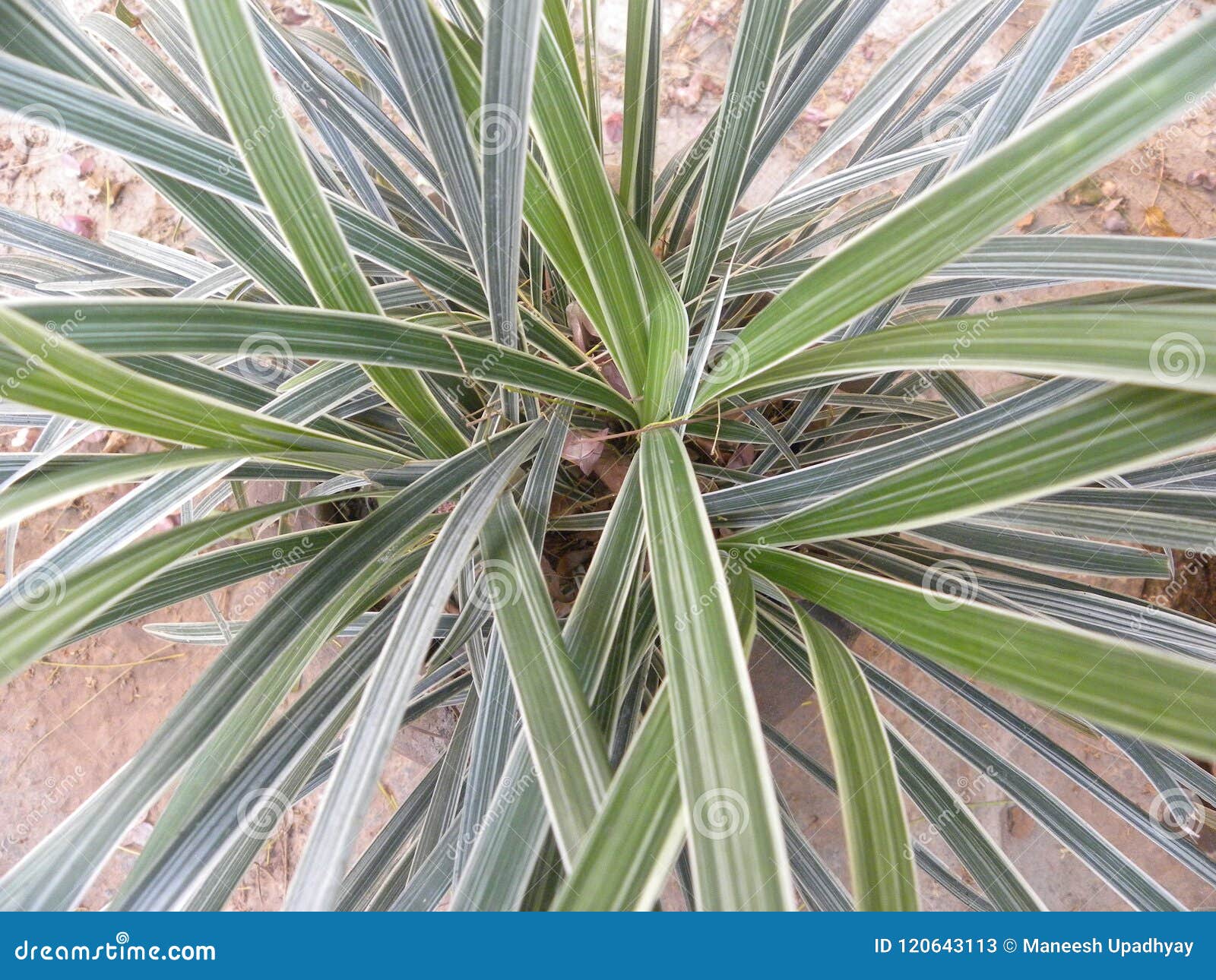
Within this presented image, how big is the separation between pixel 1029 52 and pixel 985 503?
0.30m

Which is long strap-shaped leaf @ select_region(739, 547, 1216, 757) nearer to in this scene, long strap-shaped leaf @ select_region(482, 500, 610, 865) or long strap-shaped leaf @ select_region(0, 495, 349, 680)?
long strap-shaped leaf @ select_region(482, 500, 610, 865)

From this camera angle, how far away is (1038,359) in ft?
1.06

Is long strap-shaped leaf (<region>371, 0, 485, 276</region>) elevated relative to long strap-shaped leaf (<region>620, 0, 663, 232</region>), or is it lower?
lower

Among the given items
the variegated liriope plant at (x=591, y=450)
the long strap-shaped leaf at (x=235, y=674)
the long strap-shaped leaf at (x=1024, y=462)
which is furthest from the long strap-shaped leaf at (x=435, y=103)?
the long strap-shaped leaf at (x=1024, y=462)

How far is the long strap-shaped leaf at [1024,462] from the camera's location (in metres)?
0.34

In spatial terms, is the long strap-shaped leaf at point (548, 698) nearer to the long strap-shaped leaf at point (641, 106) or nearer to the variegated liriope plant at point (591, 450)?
the variegated liriope plant at point (591, 450)

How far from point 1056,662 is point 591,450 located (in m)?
0.41

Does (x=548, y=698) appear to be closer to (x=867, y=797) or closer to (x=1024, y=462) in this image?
(x=867, y=797)

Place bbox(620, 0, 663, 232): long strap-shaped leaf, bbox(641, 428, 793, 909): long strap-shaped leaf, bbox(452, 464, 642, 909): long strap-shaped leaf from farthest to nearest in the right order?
bbox(620, 0, 663, 232): long strap-shaped leaf, bbox(452, 464, 642, 909): long strap-shaped leaf, bbox(641, 428, 793, 909): long strap-shaped leaf

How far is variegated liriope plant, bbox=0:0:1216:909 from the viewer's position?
0.33 meters

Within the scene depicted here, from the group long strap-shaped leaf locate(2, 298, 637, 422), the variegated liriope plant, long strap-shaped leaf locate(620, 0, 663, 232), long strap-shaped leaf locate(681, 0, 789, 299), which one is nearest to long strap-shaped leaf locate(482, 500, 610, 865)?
the variegated liriope plant

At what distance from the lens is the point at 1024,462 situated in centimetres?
39

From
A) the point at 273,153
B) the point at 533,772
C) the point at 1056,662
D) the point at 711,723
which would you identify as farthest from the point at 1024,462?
the point at 273,153
